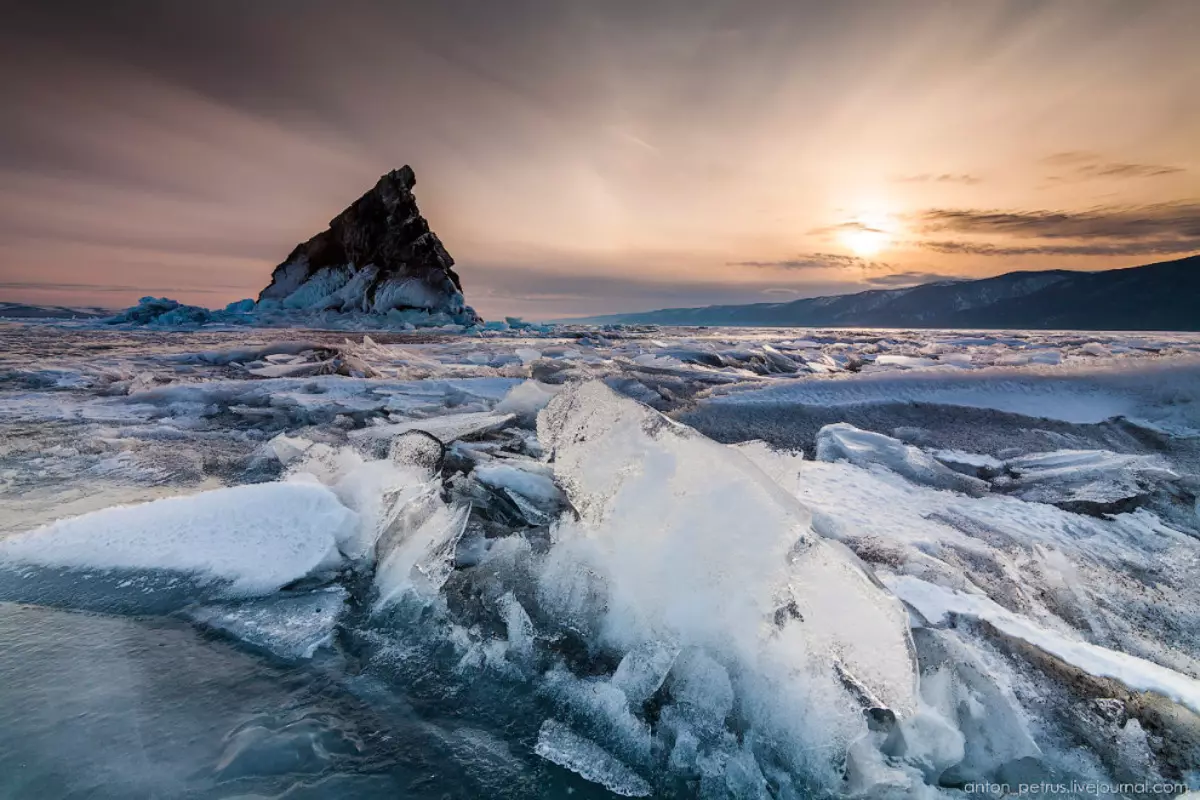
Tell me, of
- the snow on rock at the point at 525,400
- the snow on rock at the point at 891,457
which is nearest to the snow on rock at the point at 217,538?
the snow on rock at the point at 525,400

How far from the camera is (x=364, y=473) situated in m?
2.05

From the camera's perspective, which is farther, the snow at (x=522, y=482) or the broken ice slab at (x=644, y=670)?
the snow at (x=522, y=482)

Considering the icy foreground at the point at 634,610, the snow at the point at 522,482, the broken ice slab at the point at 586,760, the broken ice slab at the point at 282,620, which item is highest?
the snow at the point at 522,482

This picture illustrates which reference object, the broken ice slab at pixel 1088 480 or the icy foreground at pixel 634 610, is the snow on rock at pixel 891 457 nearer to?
the icy foreground at pixel 634 610

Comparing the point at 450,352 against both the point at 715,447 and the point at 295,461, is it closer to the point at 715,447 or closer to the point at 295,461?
the point at 295,461

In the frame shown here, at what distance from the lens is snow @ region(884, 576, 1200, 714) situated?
106 centimetres

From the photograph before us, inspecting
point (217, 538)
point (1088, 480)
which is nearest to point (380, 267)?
point (217, 538)

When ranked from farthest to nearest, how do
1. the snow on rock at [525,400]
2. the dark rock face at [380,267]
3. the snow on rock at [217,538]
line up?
the dark rock face at [380,267] → the snow on rock at [525,400] → the snow on rock at [217,538]

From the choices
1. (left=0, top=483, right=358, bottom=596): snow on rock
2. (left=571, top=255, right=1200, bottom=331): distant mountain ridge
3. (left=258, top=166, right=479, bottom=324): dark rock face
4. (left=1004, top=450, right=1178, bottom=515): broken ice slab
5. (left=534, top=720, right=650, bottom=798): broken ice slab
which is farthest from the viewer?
(left=571, top=255, right=1200, bottom=331): distant mountain ridge

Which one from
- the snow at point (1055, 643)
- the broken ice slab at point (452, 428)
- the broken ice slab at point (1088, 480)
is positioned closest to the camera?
the snow at point (1055, 643)

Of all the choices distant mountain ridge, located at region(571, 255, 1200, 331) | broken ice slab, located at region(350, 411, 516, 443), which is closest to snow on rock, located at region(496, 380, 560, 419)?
broken ice slab, located at region(350, 411, 516, 443)

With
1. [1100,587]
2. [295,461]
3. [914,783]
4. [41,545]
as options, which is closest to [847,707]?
[914,783]

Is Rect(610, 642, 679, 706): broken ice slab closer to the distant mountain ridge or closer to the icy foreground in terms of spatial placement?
the icy foreground

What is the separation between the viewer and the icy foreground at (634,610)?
3.15 feet
